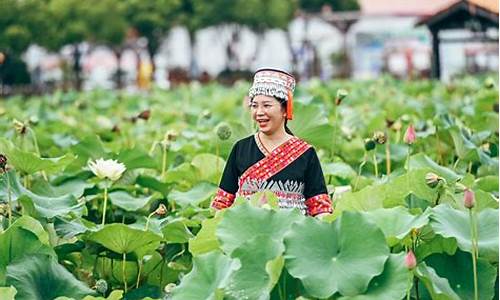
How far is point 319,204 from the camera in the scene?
124 inches

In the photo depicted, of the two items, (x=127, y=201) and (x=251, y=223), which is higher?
(x=251, y=223)

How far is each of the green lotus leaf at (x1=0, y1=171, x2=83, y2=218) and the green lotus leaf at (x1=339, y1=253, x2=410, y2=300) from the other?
1.04m

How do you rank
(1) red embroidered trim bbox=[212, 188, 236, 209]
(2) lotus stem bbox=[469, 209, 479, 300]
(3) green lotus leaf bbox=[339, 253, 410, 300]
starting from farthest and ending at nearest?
1. (1) red embroidered trim bbox=[212, 188, 236, 209]
2. (2) lotus stem bbox=[469, 209, 479, 300]
3. (3) green lotus leaf bbox=[339, 253, 410, 300]

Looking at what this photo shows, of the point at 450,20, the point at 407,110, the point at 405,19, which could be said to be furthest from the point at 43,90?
the point at 405,19

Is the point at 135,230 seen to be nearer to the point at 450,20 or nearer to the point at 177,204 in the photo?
the point at 177,204

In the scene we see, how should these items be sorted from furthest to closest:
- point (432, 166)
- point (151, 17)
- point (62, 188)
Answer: point (151, 17) < point (62, 188) < point (432, 166)

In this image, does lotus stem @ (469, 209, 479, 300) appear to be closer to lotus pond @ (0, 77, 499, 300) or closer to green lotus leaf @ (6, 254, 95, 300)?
lotus pond @ (0, 77, 499, 300)

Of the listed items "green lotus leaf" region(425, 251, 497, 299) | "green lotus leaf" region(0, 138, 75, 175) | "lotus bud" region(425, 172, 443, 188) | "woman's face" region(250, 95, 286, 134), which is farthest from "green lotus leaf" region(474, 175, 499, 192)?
"green lotus leaf" region(0, 138, 75, 175)

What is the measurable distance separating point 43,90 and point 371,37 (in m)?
15.6

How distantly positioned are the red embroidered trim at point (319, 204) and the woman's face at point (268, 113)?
0.20 meters

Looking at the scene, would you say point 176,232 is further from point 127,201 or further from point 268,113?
point 127,201

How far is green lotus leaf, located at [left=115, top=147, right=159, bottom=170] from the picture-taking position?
4.27 meters

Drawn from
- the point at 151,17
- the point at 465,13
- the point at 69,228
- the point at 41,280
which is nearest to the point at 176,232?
the point at 69,228

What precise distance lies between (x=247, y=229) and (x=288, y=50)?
35.1 metres
